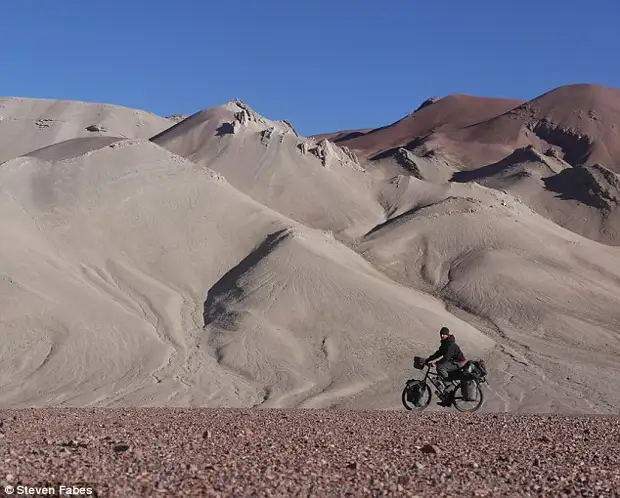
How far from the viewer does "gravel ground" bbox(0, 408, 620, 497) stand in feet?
20.5

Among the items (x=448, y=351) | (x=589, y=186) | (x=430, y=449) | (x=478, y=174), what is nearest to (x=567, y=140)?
(x=478, y=174)

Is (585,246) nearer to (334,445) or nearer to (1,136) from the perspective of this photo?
(334,445)

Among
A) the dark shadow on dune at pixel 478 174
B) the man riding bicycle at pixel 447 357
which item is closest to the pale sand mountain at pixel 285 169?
the dark shadow on dune at pixel 478 174

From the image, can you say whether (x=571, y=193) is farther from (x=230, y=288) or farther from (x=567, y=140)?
(x=230, y=288)

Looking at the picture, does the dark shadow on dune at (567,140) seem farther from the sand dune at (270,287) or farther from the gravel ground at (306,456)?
the gravel ground at (306,456)

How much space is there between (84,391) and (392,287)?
55.4ft

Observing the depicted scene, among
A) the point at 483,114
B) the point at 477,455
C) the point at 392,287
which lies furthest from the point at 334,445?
the point at 483,114

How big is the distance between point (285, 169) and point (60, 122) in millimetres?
45835

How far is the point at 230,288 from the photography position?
36031 millimetres

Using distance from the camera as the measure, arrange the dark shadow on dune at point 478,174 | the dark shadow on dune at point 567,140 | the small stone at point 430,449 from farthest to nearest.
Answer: the dark shadow on dune at point 567,140, the dark shadow on dune at point 478,174, the small stone at point 430,449

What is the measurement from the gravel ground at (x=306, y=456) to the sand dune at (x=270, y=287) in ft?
51.7

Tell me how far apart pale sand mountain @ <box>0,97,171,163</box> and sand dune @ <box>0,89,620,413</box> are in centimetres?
3569

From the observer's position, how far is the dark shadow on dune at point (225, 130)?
2584 inches

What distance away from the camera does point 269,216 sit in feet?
147
